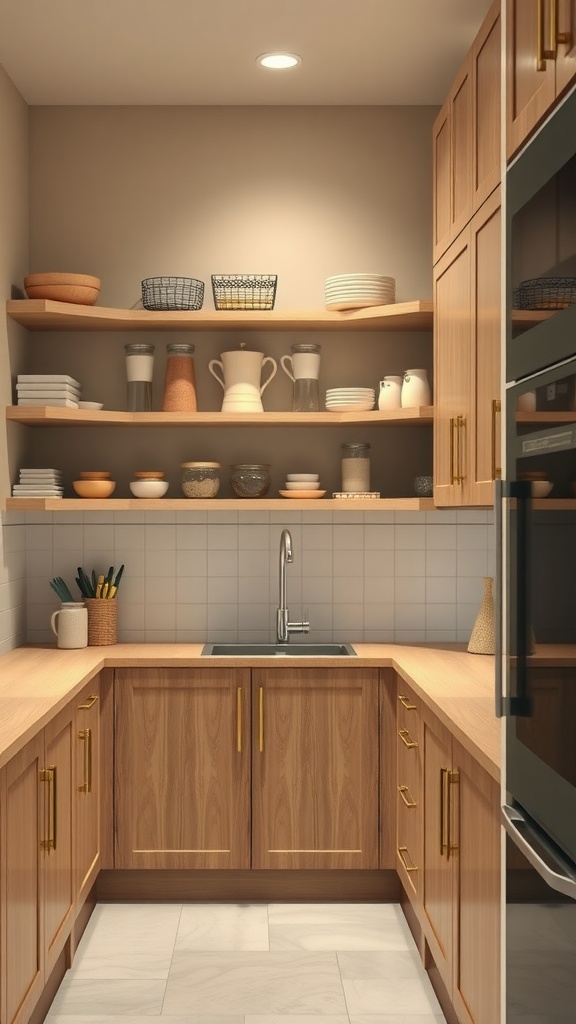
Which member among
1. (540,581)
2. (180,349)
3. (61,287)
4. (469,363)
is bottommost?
(540,581)

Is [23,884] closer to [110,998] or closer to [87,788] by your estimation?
[110,998]

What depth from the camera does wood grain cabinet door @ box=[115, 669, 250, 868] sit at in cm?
361

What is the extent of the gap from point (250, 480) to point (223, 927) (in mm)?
1572

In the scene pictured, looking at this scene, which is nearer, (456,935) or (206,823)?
(456,935)

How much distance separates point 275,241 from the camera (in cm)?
410

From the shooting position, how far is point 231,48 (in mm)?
3543

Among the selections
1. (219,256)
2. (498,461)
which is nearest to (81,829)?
(498,461)

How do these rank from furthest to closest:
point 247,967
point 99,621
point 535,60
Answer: point 99,621 < point 247,967 < point 535,60

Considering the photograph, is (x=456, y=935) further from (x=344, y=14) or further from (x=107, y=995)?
(x=344, y=14)

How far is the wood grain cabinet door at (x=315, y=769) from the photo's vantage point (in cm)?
363

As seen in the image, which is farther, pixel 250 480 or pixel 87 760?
pixel 250 480

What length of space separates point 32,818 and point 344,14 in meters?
2.61

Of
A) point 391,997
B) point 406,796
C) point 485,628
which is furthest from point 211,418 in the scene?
point 391,997

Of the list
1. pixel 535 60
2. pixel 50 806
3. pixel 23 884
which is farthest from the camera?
pixel 50 806
